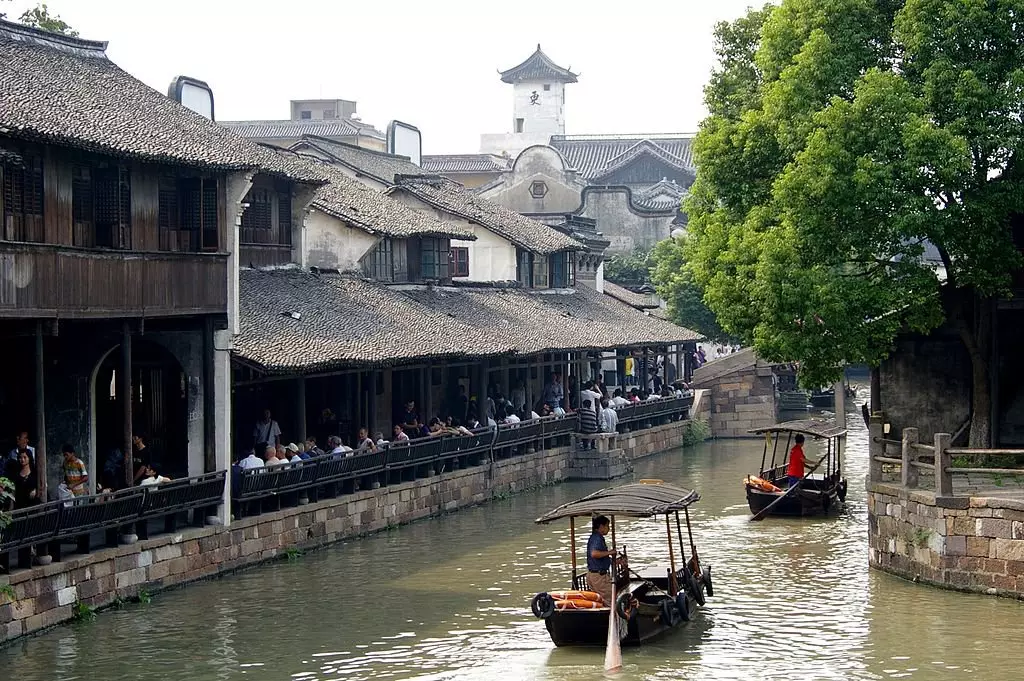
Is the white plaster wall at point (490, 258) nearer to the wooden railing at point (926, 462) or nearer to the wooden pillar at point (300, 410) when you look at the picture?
the wooden pillar at point (300, 410)

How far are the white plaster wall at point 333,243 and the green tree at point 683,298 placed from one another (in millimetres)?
20861

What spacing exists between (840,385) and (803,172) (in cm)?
2340

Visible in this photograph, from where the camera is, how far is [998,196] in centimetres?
2484

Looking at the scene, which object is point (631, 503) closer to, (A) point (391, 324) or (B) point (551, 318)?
(A) point (391, 324)

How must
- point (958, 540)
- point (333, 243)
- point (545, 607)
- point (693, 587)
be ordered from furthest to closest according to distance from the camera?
point (333, 243) < point (958, 540) < point (693, 587) < point (545, 607)

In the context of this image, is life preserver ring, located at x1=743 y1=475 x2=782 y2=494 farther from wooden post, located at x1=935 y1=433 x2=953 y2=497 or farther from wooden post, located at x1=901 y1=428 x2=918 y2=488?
wooden post, located at x1=935 y1=433 x2=953 y2=497

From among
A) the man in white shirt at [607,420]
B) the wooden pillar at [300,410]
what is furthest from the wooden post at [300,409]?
the man in white shirt at [607,420]

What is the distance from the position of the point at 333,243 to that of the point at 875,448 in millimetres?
14955

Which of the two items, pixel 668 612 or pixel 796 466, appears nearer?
pixel 668 612

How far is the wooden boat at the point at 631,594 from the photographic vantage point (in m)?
19.9

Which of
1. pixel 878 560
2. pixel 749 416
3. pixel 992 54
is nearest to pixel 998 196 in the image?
pixel 992 54

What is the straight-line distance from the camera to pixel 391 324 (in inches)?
1329

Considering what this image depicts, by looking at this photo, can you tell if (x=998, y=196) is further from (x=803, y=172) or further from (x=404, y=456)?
(x=404, y=456)

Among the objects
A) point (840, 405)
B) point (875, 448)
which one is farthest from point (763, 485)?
Answer: point (840, 405)
